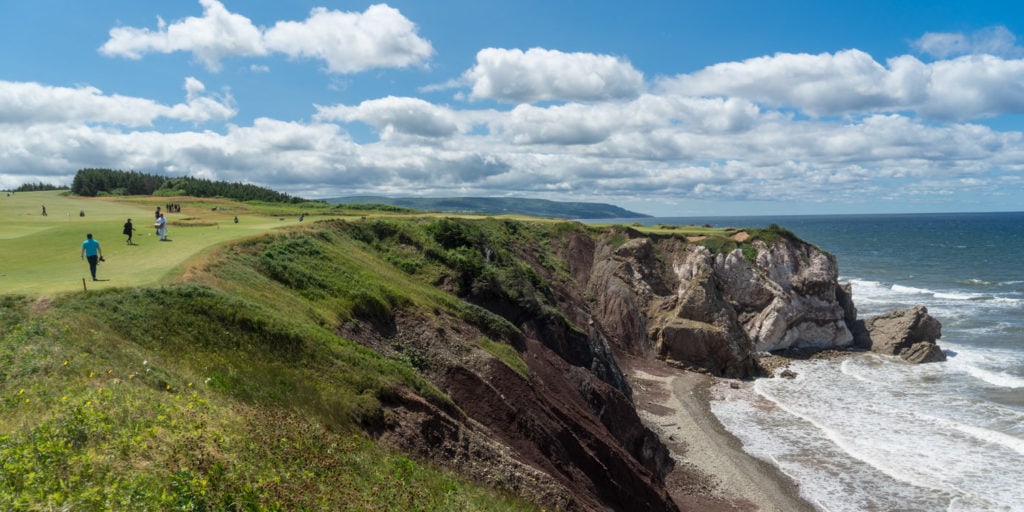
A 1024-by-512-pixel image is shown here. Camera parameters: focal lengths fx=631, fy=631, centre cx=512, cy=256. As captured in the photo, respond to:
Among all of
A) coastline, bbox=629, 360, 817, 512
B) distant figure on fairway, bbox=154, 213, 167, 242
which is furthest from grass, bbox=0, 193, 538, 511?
coastline, bbox=629, 360, 817, 512

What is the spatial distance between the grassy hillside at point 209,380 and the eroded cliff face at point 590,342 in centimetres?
100

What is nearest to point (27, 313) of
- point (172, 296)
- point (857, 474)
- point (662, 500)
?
point (172, 296)

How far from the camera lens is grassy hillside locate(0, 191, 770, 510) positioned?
8570mm

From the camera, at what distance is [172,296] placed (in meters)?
16.7

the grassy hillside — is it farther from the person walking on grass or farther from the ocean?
the ocean

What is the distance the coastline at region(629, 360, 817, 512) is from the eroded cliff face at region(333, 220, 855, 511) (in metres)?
0.87

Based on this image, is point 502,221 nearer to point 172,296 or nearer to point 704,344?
point 704,344

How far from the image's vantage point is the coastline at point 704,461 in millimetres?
24953

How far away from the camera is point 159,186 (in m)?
94.0

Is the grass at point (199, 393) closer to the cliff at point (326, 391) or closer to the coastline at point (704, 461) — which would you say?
A: the cliff at point (326, 391)

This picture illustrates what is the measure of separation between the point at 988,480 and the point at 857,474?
4.71 meters

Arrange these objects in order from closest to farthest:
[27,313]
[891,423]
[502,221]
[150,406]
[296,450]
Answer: [150,406]
[296,450]
[27,313]
[891,423]
[502,221]

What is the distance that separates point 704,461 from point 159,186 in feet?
301

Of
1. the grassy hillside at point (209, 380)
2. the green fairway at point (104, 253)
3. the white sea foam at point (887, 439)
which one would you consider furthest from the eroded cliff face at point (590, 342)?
the green fairway at point (104, 253)
